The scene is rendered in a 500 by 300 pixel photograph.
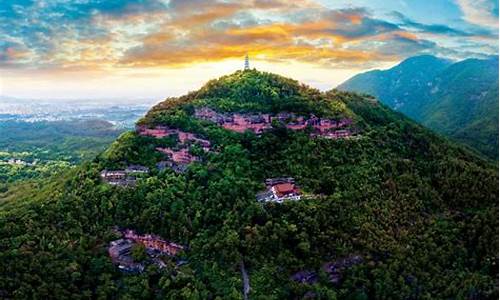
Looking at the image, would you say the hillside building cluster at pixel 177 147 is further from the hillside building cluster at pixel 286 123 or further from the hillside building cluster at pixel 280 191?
the hillside building cluster at pixel 280 191

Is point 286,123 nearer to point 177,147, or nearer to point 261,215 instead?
point 177,147

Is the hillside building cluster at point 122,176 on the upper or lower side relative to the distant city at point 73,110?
upper

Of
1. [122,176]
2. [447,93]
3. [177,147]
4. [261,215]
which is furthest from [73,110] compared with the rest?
[261,215]

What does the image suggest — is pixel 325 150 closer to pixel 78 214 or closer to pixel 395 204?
pixel 395 204

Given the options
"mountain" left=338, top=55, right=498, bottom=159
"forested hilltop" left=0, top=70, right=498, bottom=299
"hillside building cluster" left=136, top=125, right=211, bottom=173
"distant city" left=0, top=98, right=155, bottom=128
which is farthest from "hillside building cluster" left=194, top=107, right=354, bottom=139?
"distant city" left=0, top=98, right=155, bottom=128

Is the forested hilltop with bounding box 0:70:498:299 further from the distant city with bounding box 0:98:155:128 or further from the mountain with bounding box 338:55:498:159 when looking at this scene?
the distant city with bounding box 0:98:155:128

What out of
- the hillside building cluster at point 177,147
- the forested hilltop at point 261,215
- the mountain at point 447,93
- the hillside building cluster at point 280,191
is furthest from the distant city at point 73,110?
the hillside building cluster at point 280,191
